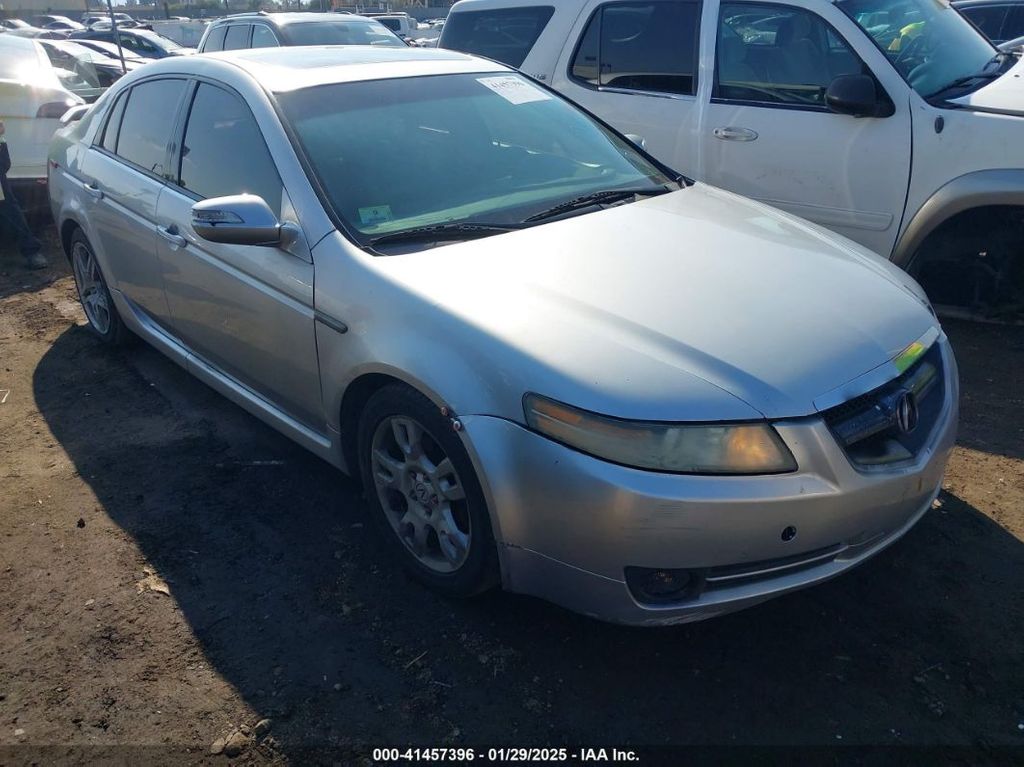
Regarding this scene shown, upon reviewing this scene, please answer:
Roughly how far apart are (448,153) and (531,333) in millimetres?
1259

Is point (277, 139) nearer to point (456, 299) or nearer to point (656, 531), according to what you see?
point (456, 299)

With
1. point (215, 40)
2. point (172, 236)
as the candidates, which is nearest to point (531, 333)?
point (172, 236)

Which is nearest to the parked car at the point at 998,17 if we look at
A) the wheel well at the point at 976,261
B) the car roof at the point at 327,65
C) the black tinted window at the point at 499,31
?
the black tinted window at the point at 499,31

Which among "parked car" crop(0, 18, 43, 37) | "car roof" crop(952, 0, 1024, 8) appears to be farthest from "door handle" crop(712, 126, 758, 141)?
"parked car" crop(0, 18, 43, 37)

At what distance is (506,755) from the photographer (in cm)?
230

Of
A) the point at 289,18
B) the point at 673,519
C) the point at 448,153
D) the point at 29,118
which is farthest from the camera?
the point at 289,18

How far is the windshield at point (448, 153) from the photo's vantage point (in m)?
3.14

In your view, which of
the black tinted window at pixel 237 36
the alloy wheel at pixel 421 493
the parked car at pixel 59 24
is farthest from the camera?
the parked car at pixel 59 24

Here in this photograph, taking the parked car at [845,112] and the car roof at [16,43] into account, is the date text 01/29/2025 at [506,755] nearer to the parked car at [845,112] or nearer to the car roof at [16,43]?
the parked car at [845,112]

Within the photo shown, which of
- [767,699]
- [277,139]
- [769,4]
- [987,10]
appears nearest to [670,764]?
[767,699]

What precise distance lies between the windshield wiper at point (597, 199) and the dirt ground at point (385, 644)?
138 centimetres

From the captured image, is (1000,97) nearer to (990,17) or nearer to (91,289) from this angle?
(91,289)

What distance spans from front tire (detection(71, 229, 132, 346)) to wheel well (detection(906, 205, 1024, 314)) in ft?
14.6

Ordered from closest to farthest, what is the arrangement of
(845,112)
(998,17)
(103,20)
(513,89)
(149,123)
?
(513,89), (149,123), (845,112), (998,17), (103,20)
